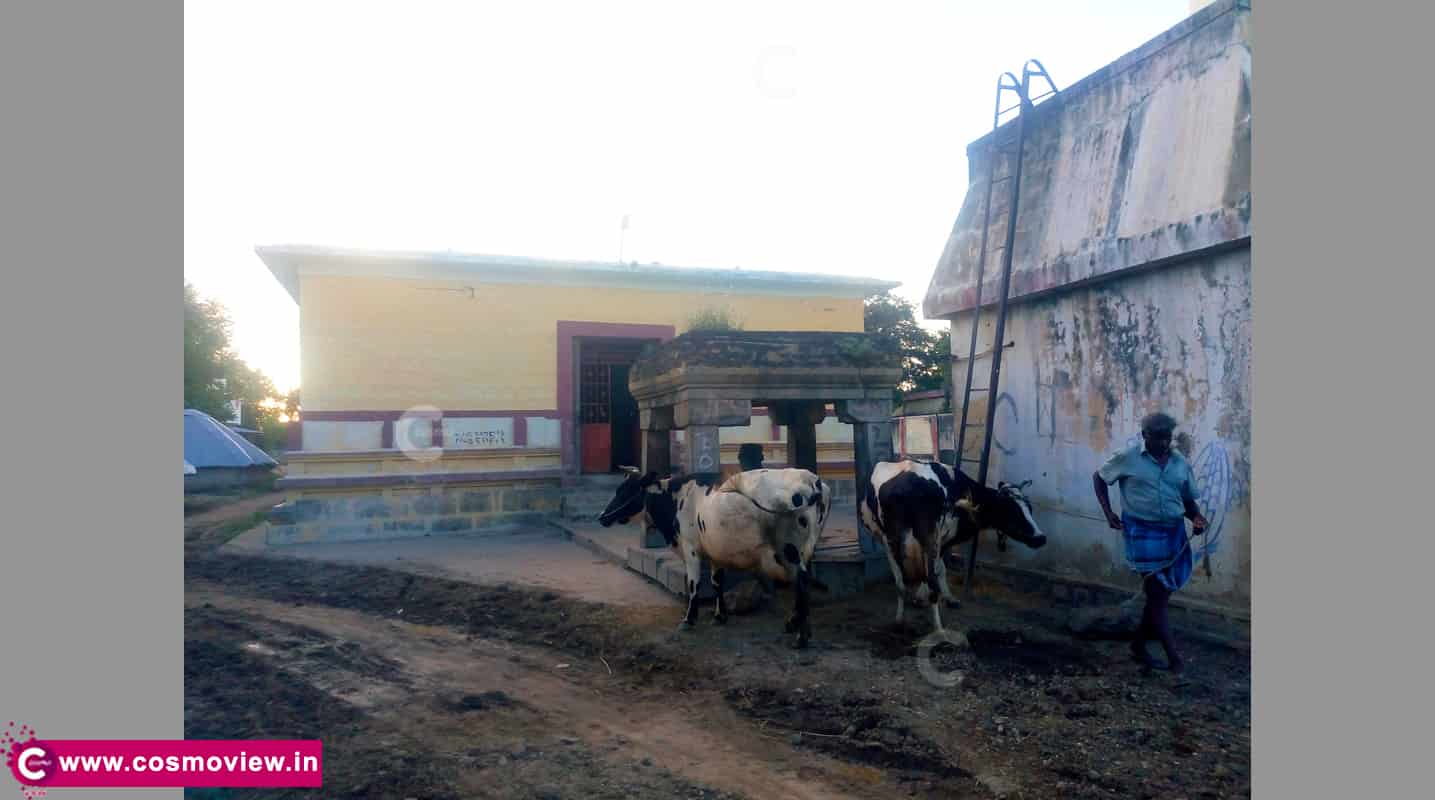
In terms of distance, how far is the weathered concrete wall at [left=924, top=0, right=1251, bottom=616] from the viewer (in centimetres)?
608

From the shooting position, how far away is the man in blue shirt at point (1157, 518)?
18.0 ft

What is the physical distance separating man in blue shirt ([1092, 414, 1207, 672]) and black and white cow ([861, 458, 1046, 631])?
4.48 ft

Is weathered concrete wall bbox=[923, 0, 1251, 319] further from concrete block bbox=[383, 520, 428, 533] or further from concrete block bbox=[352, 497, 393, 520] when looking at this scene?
concrete block bbox=[352, 497, 393, 520]

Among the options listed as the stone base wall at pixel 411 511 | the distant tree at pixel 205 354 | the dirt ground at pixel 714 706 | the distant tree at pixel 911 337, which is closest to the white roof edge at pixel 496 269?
the stone base wall at pixel 411 511

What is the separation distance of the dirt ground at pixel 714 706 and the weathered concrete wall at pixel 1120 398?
0.71 metres

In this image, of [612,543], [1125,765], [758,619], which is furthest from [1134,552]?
[612,543]

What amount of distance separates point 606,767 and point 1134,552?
3.66 m

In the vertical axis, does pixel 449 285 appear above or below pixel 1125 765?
above

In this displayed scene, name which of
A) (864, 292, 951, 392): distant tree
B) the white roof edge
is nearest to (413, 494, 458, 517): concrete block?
the white roof edge

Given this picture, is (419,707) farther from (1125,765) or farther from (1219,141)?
(1219,141)

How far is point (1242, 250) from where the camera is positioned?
596cm

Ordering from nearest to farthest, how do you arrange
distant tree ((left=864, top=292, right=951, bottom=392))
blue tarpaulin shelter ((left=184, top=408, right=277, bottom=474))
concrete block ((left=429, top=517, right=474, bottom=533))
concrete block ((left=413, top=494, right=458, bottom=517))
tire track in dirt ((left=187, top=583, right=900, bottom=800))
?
tire track in dirt ((left=187, top=583, right=900, bottom=800)) → concrete block ((left=413, top=494, right=458, bottom=517)) → concrete block ((left=429, top=517, right=474, bottom=533)) → distant tree ((left=864, top=292, right=951, bottom=392)) → blue tarpaulin shelter ((left=184, top=408, right=277, bottom=474))

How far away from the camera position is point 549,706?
5398 millimetres
